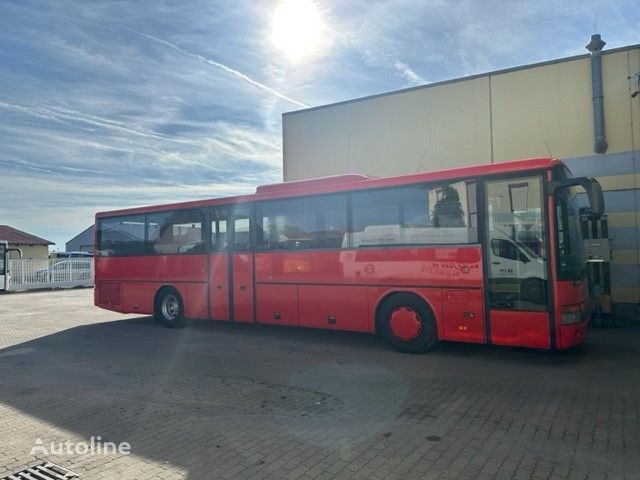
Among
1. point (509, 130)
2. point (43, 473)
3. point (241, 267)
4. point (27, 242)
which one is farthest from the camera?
point (27, 242)

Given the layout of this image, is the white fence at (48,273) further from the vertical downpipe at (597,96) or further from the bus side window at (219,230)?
the vertical downpipe at (597,96)

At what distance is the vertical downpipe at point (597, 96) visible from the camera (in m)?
11.7

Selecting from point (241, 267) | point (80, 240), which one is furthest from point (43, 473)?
point (80, 240)

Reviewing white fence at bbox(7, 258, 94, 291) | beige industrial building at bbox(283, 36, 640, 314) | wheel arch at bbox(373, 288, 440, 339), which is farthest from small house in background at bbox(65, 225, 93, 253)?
wheel arch at bbox(373, 288, 440, 339)

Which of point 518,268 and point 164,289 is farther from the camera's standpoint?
point 164,289

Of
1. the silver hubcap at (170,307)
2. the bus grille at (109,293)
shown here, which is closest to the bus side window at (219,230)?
the silver hubcap at (170,307)

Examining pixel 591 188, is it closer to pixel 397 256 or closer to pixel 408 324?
pixel 397 256

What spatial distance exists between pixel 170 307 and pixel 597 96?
11925 mm

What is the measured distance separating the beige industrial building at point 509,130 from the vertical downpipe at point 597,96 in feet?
0.08

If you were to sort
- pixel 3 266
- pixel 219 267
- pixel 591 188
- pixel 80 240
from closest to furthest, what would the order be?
pixel 591 188 → pixel 219 267 → pixel 3 266 → pixel 80 240

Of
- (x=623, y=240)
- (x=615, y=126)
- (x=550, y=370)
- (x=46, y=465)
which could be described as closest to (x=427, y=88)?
(x=615, y=126)

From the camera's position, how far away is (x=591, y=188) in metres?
6.51

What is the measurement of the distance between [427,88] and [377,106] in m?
1.72

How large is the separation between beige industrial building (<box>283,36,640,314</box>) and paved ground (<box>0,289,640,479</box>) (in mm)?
4432
